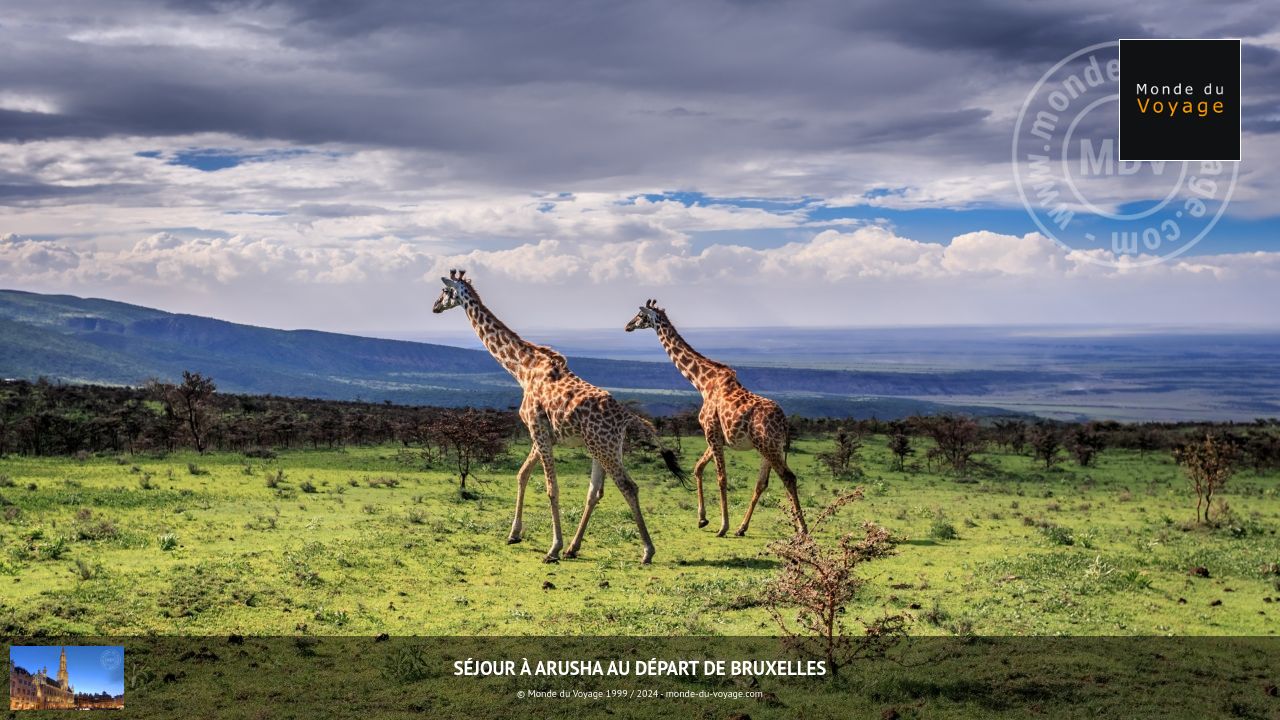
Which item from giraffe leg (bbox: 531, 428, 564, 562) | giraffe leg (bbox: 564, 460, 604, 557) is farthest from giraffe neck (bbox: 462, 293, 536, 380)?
giraffe leg (bbox: 564, 460, 604, 557)

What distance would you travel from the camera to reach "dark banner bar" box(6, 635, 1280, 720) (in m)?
9.89

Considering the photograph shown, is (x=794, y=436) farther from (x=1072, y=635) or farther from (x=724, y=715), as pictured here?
(x=724, y=715)

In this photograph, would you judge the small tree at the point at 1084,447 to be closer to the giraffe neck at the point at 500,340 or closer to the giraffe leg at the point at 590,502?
the giraffe leg at the point at 590,502

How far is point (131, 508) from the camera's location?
812 inches

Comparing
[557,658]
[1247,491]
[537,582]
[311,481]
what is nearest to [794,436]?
[1247,491]

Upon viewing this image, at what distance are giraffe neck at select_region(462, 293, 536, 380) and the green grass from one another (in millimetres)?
3685

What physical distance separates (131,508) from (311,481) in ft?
24.0

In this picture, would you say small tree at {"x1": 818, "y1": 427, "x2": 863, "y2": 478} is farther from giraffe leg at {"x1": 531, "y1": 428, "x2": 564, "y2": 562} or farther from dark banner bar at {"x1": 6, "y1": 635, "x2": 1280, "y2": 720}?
dark banner bar at {"x1": 6, "y1": 635, "x2": 1280, "y2": 720}

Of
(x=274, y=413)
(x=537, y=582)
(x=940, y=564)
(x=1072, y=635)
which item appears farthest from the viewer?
(x=274, y=413)

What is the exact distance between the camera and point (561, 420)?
17438mm

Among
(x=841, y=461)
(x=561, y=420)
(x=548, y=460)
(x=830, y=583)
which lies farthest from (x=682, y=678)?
(x=841, y=461)

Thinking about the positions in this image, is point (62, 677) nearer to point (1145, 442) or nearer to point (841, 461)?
point (841, 461)

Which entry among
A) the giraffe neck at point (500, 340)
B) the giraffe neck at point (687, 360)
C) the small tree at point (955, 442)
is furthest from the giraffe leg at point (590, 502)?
the small tree at point (955, 442)

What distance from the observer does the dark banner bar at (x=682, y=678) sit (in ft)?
32.4
